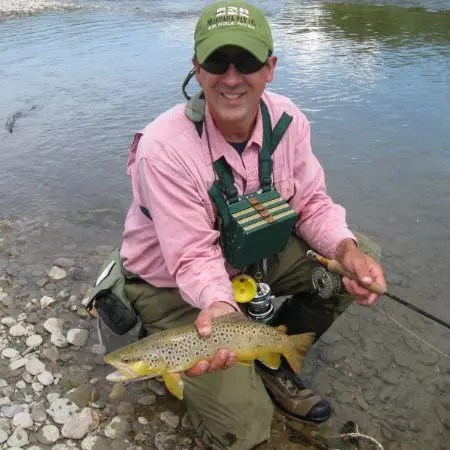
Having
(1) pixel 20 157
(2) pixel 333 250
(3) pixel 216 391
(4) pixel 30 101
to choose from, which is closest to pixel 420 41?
(4) pixel 30 101

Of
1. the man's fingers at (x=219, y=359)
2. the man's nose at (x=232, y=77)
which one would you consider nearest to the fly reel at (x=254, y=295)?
the man's fingers at (x=219, y=359)

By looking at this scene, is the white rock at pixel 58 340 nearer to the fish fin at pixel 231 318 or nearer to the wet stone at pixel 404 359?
the fish fin at pixel 231 318

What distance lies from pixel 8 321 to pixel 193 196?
254cm

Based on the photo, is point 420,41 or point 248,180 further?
point 420,41

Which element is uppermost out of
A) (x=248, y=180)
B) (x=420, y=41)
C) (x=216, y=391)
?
(x=248, y=180)

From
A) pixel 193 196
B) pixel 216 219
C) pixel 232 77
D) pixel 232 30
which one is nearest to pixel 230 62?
pixel 232 77

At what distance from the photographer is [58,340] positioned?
479cm

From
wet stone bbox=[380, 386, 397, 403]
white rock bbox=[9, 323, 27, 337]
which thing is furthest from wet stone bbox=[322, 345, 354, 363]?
white rock bbox=[9, 323, 27, 337]

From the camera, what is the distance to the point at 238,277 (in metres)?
4.00

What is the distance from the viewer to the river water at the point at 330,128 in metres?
5.57

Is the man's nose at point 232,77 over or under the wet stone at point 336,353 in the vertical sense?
over

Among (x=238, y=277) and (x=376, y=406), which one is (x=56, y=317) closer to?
(x=238, y=277)

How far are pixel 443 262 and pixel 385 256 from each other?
63 centimetres

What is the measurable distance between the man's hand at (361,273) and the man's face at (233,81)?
3.91 ft
